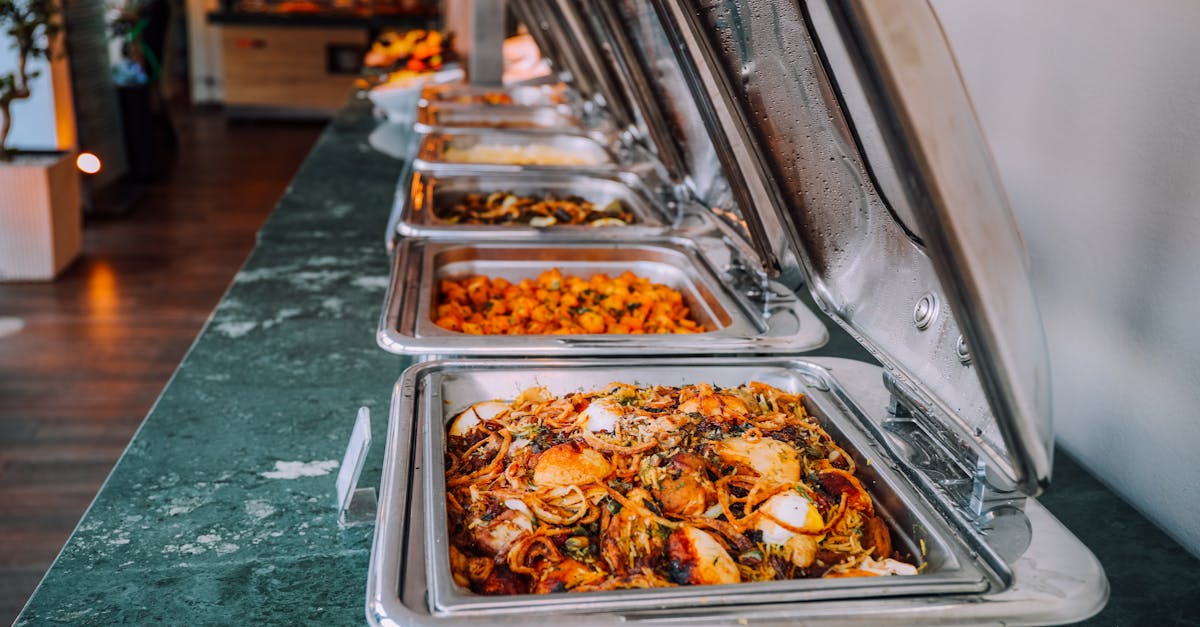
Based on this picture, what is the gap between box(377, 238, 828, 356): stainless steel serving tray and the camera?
1.33m

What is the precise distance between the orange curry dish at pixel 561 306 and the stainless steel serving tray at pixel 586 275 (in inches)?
1.5

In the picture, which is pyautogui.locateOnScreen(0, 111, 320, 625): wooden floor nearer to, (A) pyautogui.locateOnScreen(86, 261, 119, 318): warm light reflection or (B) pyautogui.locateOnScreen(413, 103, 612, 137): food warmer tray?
(A) pyautogui.locateOnScreen(86, 261, 119, 318): warm light reflection

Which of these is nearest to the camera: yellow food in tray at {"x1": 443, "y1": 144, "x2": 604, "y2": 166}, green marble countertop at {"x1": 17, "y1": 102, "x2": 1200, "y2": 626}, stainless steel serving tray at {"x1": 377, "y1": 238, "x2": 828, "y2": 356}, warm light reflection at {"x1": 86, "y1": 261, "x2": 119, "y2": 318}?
green marble countertop at {"x1": 17, "y1": 102, "x2": 1200, "y2": 626}

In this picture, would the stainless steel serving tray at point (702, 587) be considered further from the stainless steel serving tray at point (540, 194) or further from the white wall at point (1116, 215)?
the stainless steel serving tray at point (540, 194)

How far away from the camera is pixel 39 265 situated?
4.64 m

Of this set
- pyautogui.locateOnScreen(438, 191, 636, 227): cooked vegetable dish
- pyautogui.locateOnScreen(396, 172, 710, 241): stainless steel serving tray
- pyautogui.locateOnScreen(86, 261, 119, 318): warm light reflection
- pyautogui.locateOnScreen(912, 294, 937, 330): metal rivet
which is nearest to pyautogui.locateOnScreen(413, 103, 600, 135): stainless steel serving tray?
pyautogui.locateOnScreen(396, 172, 710, 241): stainless steel serving tray

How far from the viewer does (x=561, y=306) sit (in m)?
1.70

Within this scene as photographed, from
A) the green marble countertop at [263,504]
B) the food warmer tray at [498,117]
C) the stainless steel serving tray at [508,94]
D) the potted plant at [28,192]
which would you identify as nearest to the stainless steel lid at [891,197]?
the green marble countertop at [263,504]

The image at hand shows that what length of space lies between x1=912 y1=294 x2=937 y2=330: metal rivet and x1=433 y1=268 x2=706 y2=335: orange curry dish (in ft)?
2.09

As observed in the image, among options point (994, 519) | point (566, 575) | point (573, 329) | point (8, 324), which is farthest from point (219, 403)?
point (8, 324)

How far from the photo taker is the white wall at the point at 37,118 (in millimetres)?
5391

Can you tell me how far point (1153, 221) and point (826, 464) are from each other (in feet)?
1.63

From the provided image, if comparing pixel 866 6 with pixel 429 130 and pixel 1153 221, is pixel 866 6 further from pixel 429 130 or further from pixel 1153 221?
pixel 429 130

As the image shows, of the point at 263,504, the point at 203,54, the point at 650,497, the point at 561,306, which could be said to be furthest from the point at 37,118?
the point at 650,497
